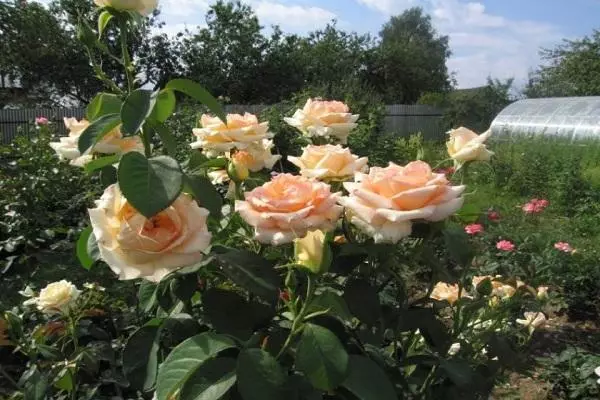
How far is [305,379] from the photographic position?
2.30 ft

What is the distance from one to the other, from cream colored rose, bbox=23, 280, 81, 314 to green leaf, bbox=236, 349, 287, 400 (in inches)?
28.3

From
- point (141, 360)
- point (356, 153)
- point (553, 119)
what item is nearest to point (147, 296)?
point (141, 360)

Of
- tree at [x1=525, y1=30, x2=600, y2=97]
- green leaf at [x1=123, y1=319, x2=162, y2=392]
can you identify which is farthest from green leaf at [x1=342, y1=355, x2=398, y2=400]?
tree at [x1=525, y1=30, x2=600, y2=97]

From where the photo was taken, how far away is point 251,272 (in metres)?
0.72

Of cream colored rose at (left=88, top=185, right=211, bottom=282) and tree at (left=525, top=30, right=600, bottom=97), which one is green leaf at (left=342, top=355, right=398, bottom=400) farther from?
tree at (left=525, top=30, right=600, bottom=97)

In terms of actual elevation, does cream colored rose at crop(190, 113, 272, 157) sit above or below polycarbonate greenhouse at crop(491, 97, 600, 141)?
above

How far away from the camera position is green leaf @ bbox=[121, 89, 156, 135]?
641 millimetres

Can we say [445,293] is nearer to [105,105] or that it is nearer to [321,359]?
[321,359]

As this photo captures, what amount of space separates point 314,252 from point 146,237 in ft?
0.62

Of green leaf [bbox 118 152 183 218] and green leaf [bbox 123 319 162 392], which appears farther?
green leaf [bbox 123 319 162 392]

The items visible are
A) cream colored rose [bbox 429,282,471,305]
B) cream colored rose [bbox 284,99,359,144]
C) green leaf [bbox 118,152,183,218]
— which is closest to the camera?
green leaf [bbox 118,152,183,218]

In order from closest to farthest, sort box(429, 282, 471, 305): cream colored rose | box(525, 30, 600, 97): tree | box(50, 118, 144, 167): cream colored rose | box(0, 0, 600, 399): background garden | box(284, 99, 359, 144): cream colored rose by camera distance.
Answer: box(50, 118, 144, 167): cream colored rose < box(284, 99, 359, 144): cream colored rose < box(429, 282, 471, 305): cream colored rose < box(0, 0, 600, 399): background garden < box(525, 30, 600, 97): tree

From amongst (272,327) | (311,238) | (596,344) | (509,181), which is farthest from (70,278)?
(509,181)

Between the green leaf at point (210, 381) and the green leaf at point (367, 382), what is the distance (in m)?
0.13
